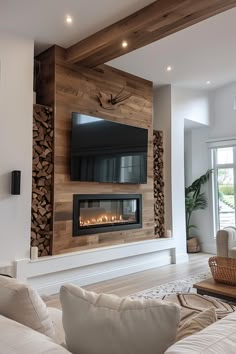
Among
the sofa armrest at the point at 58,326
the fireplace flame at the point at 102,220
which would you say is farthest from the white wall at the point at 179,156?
the sofa armrest at the point at 58,326

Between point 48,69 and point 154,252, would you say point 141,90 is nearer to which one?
point 48,69

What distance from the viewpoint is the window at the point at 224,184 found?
22.5ft

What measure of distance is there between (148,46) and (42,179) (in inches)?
98.3

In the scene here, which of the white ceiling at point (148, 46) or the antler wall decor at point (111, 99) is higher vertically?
the white ceiling at point (148, 46)

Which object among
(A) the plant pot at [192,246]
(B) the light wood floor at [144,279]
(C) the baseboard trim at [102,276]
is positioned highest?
(A) the plant pot at [192,246]

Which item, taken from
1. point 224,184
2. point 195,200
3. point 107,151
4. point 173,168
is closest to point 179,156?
point 173,168

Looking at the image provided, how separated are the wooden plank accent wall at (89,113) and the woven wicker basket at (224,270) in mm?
1951

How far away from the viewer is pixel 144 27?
3664 millimetres

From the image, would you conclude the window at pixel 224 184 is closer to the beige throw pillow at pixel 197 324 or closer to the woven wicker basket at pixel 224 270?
the woven wicker basket at pixel 224 270

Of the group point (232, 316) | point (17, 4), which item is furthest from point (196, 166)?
point (232, 316)

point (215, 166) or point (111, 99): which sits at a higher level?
point (111, 99)

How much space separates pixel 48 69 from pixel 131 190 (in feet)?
7.71

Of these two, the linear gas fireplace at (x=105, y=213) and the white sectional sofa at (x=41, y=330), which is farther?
the linear gas fireplace at (x=105, y=213)

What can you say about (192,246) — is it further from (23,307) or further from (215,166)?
(23,307)
